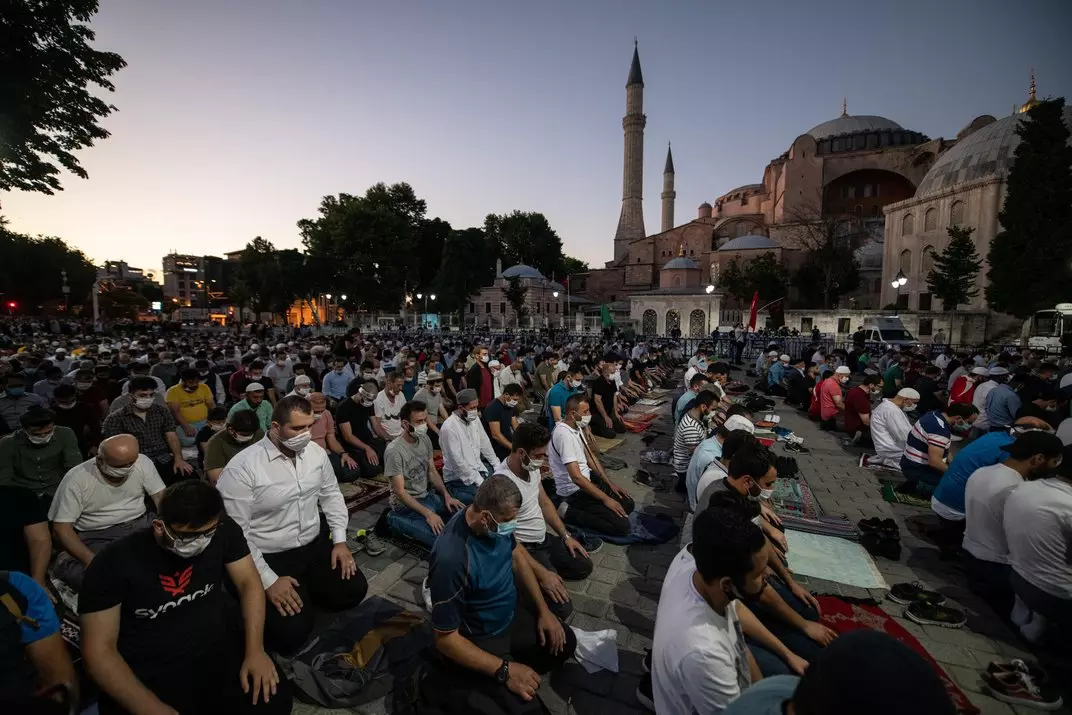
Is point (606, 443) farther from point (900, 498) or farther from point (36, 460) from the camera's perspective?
point (36, 460)

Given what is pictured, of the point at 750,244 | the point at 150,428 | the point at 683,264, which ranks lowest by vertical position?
the point at 150,428

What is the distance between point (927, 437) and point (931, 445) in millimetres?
106

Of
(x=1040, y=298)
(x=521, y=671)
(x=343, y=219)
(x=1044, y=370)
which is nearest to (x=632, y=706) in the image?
(x=521, y=671)

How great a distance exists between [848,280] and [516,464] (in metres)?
47.8

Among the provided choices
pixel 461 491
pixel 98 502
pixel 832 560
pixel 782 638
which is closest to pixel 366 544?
pixel 461 491

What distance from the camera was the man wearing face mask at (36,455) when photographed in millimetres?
4172

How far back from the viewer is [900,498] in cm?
635

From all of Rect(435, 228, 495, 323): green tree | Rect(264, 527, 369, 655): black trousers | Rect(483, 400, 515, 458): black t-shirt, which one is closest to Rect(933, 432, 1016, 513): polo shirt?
Rect(483, 400, 515, 458): black t-shirt

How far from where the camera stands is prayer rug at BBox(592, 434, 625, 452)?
8.90 metres

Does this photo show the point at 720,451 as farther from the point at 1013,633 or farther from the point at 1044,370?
the point at 1044,370

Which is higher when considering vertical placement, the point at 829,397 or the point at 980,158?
the point at 980,158

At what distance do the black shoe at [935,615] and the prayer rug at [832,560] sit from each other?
385 mm

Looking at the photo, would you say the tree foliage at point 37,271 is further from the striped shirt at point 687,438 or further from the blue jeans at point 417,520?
the striped shirt at point 687,438

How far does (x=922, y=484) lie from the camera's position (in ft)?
20.5
